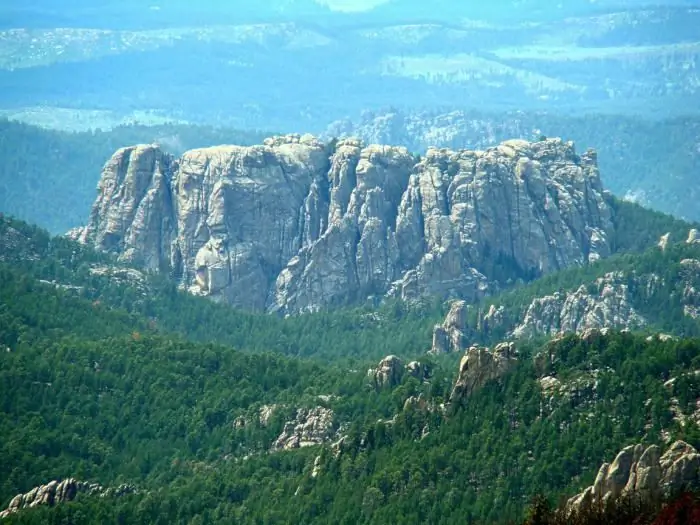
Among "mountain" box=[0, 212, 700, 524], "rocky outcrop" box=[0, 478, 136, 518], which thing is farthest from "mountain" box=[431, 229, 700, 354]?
"rocky outcrop" box=[0, 478, 136, 518]

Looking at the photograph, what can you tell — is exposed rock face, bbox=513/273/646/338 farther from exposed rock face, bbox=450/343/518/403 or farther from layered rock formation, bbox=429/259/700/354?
exposed rock face, bbox=450/343/518/403

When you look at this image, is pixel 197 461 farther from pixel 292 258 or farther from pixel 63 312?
pixel 292 258

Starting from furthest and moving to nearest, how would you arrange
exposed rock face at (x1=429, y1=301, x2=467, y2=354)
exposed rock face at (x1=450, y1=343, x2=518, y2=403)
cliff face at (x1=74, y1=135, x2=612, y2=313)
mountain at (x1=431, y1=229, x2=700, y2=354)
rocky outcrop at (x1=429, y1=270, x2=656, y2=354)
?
cliff face at (x1=74, y1=135, x2=612, y2=313)
exposed rock face at (x1=429, y1=301, x2=467, y2=354)
rocky outcrop at (x1=429, y1=270, x2=656, y2=354)
mountain at (x1=431, y1=229, x2=700, y2=354)
exposed rock face at (x1=450, y1=343, x2=518, y2=403)

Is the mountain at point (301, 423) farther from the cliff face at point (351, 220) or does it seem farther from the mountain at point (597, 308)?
the cliff face at point (351, 220)

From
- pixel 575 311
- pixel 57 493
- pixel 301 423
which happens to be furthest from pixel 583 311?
pixel 57 493

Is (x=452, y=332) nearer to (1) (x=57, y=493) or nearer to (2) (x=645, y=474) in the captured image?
(1) (x=57, y=493)

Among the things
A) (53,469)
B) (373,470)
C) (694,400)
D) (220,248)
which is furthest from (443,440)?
(220,248)

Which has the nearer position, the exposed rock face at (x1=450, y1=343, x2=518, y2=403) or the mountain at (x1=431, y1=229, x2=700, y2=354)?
the exposed rock face at (x1=450, y1=343, x2=518, y2=403)
